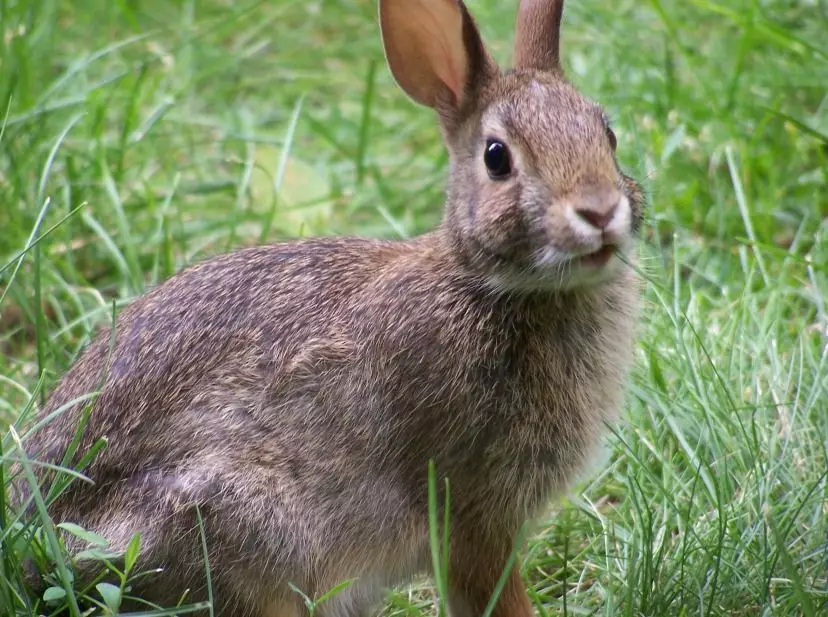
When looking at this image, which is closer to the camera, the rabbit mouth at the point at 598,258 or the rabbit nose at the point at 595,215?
the rabbit nose at the point at 595,215

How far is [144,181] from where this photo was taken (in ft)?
20.9

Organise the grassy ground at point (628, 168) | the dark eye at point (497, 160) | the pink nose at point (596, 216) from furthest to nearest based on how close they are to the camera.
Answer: the grassy ground at point (628, 168)
the dark eye at point (497, 160)
the pink nose at point (596, 216)

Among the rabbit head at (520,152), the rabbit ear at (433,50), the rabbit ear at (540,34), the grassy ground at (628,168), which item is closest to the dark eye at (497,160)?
the rabbit head at (520,152)

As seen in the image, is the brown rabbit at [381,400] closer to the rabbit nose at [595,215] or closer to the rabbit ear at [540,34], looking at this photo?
the rabbit ear at [540,34]

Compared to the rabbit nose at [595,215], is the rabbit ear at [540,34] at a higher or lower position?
higher

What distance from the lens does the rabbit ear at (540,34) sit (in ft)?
15.0

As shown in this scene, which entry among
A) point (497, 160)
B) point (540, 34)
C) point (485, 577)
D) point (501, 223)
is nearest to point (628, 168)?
point (540, 34)

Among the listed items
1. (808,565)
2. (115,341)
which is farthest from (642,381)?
(115,341)

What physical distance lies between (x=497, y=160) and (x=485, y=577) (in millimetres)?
1253

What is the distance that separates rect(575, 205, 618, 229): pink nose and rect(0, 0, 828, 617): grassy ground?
0.95 metres

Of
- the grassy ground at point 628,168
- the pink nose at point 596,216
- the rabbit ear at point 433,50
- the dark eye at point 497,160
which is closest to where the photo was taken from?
the pink nose at point 596,216

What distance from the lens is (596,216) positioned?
3857 millimetres

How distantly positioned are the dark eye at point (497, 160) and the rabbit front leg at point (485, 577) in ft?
3.59

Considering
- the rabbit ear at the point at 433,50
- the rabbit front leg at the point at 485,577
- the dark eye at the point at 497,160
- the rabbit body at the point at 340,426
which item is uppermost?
the rabbit ear at the point at 433,50
